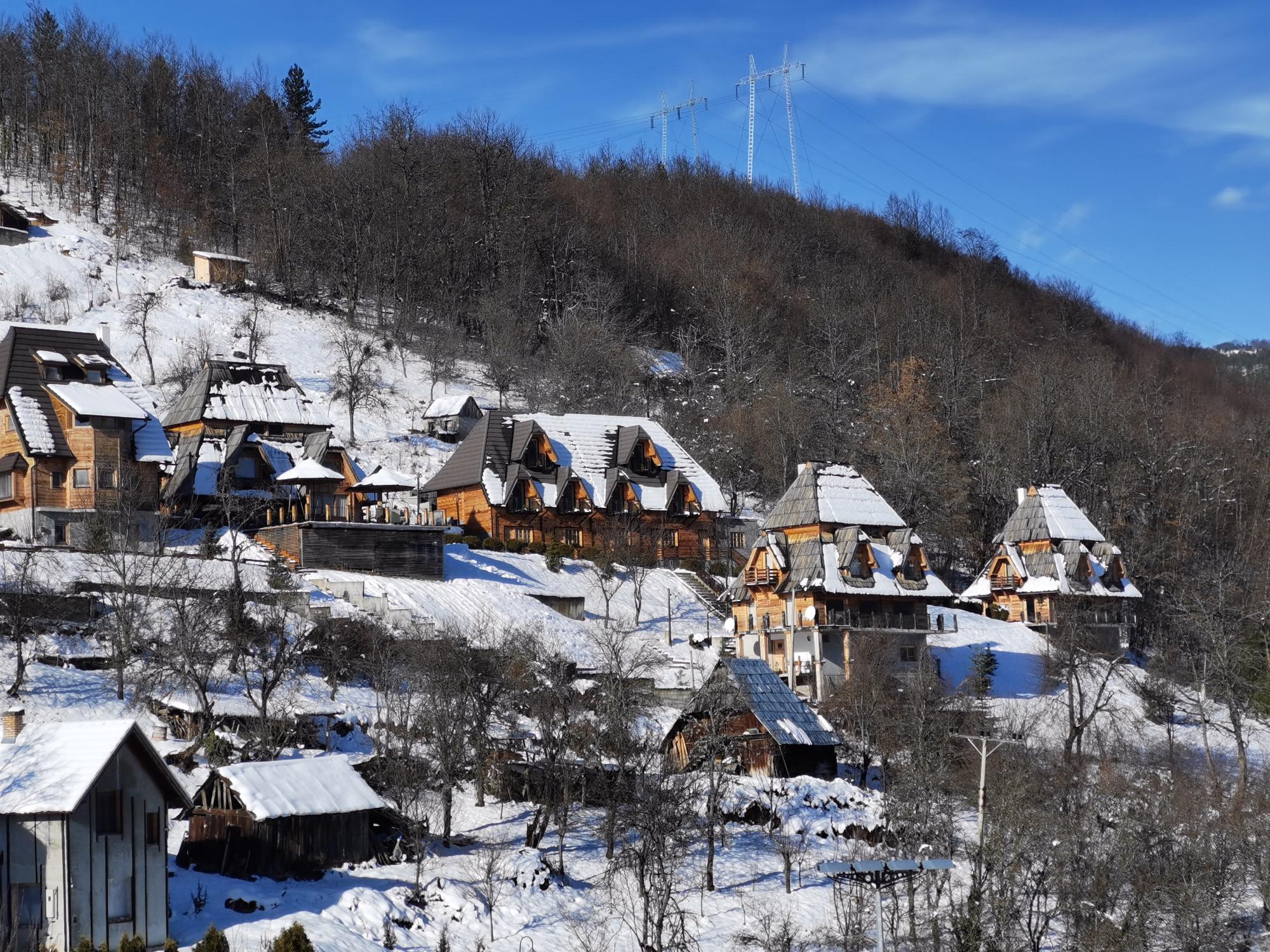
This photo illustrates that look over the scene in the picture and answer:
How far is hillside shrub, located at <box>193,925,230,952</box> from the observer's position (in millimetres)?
26375

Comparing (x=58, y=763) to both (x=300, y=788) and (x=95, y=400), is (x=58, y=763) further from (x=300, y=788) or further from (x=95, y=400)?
(x=95, y=400)

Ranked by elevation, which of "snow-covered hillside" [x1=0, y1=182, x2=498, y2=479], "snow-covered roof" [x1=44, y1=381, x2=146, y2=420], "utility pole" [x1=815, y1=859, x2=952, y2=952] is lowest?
"utility pole" [x1=815, y1=859, x2=952, y2=952]

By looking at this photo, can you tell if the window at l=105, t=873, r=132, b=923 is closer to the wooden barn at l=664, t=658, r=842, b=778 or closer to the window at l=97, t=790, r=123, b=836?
the window at l=97, t=790, r=123, b=836

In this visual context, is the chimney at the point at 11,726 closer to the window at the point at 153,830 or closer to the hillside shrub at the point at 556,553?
the window at the point at 153,830

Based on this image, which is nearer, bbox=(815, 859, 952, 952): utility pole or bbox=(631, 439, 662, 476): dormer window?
bbox=(815, 859, 952, 952): utility pole

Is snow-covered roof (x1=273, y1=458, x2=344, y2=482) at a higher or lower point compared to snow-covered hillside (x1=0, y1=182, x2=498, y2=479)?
lower

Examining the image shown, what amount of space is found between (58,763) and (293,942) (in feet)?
19.5

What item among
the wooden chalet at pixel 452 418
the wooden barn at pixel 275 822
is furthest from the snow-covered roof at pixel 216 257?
the wooden barn at pixel 275 822

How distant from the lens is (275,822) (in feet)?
109

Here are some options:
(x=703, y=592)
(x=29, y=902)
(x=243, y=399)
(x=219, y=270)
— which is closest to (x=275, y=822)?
(x=29, y=902)

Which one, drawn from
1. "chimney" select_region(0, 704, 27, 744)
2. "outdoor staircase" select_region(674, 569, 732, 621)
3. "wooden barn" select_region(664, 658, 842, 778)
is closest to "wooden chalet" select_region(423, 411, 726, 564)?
"outdoor staircase" select_region(674, 569, 732, 621)

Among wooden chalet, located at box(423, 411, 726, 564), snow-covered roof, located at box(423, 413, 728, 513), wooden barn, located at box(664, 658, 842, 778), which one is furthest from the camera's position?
snow-covered roof, located at box(423, 413, 728, 513)

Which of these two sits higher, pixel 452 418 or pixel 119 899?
pixel 452 418

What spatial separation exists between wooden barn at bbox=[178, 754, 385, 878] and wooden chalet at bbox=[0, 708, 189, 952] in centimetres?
288
